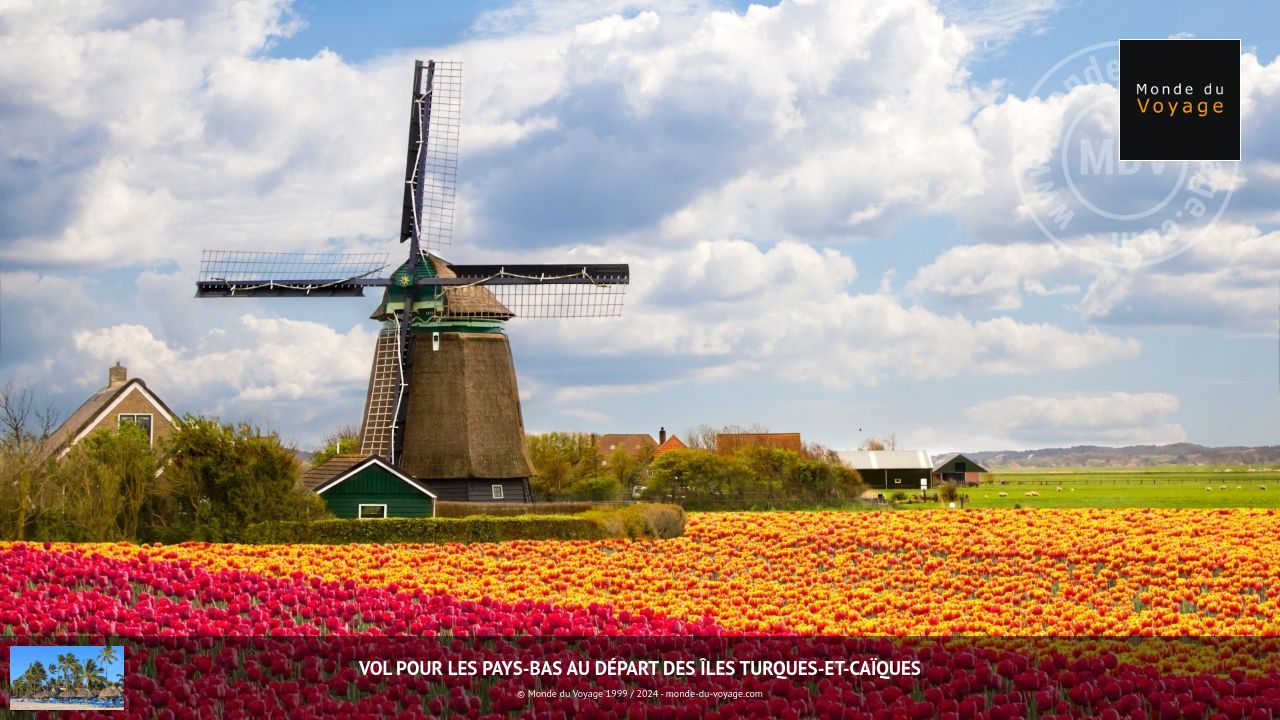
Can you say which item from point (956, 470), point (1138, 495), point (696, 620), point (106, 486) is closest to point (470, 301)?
point (106, 486)

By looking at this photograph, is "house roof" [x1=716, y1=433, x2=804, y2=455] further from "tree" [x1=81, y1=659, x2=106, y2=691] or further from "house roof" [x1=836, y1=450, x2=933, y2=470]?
"tree" [x1=81, y1=659, x2=106, y2=691]

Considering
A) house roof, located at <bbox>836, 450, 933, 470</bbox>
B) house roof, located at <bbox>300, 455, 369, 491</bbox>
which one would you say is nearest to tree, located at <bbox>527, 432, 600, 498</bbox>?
house roof, located at <bbox>300, 455, 369, 491</bbox>

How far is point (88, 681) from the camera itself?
9.73m

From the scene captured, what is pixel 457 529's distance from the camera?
27891mm

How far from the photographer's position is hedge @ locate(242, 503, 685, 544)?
27594 mm

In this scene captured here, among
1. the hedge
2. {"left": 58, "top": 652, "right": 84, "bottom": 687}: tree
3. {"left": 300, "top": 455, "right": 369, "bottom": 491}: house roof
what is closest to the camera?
{"left": 58, "top": 652, "right": 84, "bottom": 687}: tree

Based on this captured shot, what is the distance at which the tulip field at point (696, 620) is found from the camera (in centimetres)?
936

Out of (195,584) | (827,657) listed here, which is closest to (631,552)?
(195,584)

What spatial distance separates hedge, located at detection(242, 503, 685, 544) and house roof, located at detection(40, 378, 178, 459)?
11.6 m

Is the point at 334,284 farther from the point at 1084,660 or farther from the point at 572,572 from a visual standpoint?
the point at 1084,660

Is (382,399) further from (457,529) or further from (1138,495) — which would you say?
(1138,495)

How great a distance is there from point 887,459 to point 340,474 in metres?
72.4

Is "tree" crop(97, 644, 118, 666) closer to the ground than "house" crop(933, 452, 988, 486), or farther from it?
farther from it

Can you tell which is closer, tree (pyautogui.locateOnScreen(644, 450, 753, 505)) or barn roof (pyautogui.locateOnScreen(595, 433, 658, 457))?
tree (pyautogui.locateOnScreen(644, 450, 753, 505))
